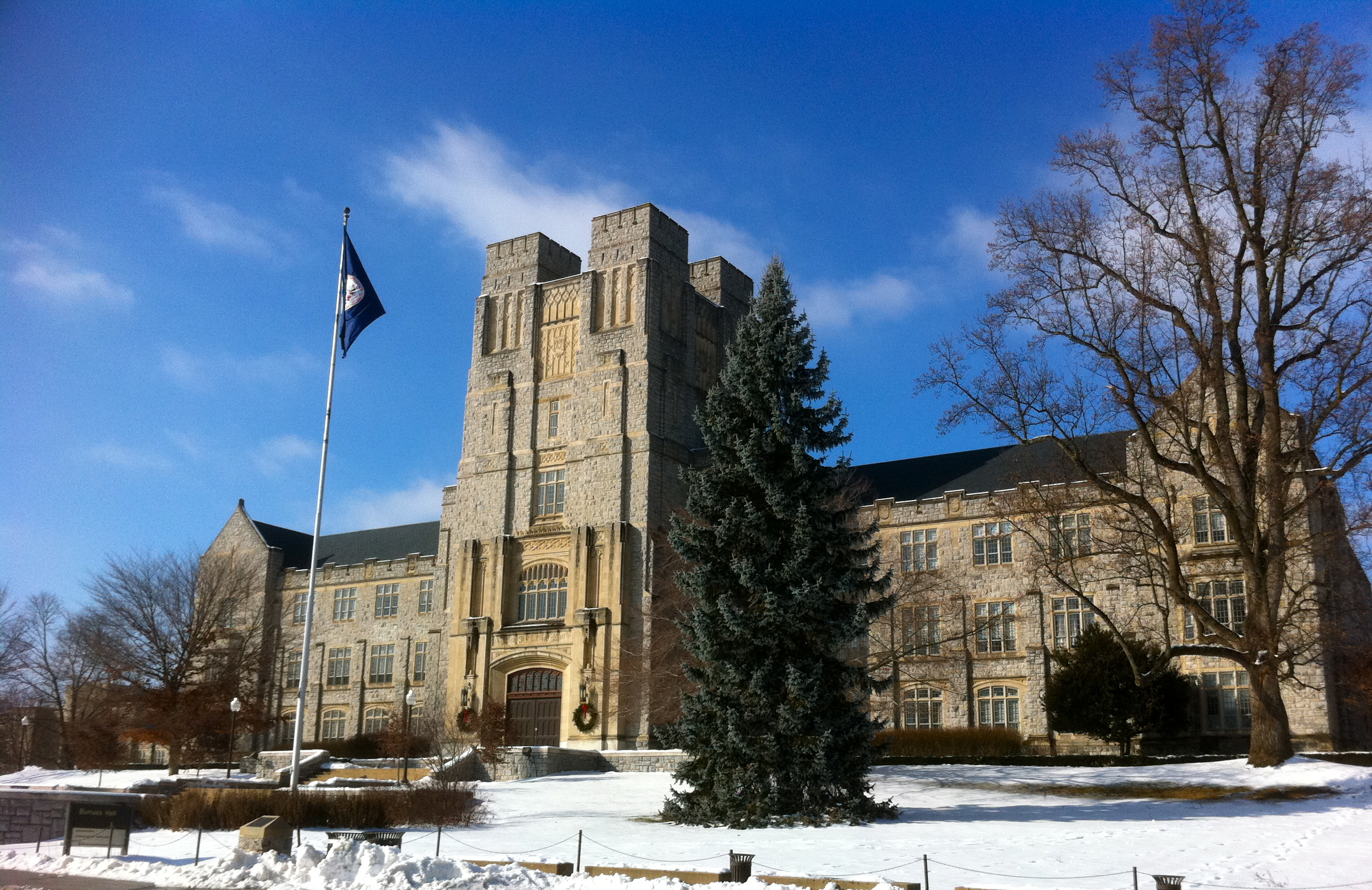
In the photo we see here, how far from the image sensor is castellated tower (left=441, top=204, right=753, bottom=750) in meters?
43.0

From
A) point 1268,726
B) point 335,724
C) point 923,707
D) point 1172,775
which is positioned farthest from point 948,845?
point 335,724

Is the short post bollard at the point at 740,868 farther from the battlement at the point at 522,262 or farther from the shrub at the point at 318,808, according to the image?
the battlement at the point at 522,262

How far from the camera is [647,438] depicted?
145 ft

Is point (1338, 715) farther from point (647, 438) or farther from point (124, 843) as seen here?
point (124, 843)

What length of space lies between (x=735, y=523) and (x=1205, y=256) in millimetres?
Answer: 12919

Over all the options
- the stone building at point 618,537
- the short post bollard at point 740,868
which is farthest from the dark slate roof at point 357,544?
the short post bollard at point 740,868

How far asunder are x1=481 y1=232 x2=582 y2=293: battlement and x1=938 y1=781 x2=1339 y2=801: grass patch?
1176 inches

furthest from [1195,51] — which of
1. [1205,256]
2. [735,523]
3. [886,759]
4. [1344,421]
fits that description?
[886,759]

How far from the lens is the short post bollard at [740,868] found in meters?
14.5

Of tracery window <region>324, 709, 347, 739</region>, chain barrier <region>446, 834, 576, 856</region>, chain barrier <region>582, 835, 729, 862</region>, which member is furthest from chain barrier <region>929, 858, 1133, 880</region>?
tracery window <region>324, 709, 347, 739</region>

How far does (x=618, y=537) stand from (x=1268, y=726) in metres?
23.6

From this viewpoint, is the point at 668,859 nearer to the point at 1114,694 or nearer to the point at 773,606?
the point at 773,606

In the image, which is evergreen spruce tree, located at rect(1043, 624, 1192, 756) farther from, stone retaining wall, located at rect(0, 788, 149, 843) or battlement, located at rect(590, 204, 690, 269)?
stone retaining wall, located at rect(0, 788, 149, 843)

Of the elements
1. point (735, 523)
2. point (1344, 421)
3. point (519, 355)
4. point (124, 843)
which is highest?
point (519, 355)
